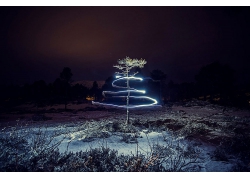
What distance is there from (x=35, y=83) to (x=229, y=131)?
195 feet

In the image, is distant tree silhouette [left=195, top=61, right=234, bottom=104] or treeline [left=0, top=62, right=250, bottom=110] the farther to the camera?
distant tree silhouette [left=195, top=61, right=234, bottom=104]

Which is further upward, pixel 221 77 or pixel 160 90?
pixel 221 77

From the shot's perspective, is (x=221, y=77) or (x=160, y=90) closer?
(x=221, y=77)

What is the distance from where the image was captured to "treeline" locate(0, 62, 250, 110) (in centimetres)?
3441

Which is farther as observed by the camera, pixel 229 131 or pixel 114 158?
pixel 229 131

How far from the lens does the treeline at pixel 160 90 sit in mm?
34406

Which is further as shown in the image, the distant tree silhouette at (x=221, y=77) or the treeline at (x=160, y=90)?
the distant tree silhouette at (x=221, y=77)

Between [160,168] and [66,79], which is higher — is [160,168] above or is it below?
below

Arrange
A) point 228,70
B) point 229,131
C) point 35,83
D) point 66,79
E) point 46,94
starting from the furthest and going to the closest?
point 35,83
point 46,94
point 228,70
point 66,79
point 229,131

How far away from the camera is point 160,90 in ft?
152
